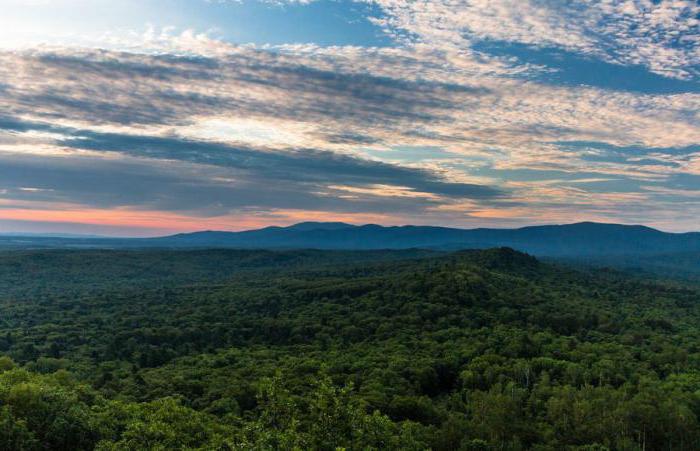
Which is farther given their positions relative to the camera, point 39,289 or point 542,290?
point 39,289

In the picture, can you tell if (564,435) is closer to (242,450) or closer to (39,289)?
(242,450)

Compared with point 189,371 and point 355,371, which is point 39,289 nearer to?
point 189,371

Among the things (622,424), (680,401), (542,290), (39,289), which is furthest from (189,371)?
(39,289)

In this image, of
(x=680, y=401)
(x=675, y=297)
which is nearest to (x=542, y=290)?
Answer: (x=675, y=297)

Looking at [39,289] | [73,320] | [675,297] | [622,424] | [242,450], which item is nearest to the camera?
[242,450]

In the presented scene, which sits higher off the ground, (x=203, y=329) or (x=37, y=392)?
(x=37, y=392)

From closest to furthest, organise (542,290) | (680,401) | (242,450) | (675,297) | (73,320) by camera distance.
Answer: (242,450) → (680,401) → (73,320) → (542,290) → (675,297)
